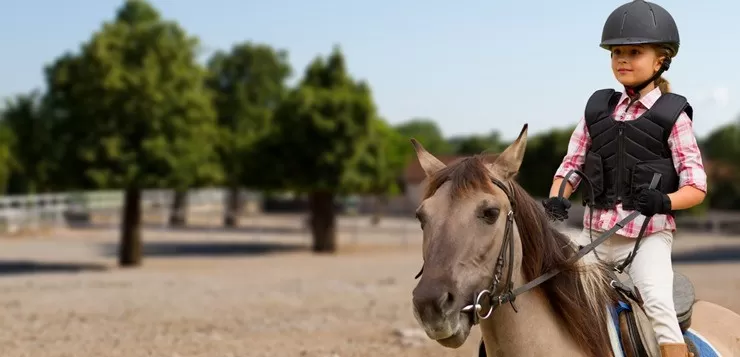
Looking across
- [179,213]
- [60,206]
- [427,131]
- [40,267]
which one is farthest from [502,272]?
[427,131]

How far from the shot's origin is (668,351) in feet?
11.9

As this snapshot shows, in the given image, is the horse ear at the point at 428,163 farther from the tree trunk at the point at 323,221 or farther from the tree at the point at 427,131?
the tree at the point at 427,131

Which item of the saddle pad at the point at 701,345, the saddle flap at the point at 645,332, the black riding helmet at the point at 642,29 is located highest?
the black riding helmet at the point at 642,29

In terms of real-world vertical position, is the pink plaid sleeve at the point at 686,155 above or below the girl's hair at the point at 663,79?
below

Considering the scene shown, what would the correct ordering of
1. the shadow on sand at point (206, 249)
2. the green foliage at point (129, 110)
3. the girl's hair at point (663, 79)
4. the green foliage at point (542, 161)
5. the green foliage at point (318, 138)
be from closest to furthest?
the girl's hair at point (663, 79) → the green foliage at point (129, 110) → the green foliage at point (318, 138) → the shadow on sand at point (206, 249) → the green foliage at point (542, 161)

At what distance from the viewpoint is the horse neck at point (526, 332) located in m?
3.45

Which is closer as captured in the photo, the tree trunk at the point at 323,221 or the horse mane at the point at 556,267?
the horse mane at the point at 556,267

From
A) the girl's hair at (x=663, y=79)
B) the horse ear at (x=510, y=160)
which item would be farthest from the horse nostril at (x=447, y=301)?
the girl's hair at (x=663, y=79)

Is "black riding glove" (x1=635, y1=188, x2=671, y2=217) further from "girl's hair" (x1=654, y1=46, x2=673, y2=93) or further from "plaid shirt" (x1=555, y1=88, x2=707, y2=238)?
"girl's hair" (x1=654, y1=46, x2=673, y2=93)

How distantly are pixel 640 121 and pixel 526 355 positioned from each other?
3.81 ft

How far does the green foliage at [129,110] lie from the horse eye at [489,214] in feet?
67.6

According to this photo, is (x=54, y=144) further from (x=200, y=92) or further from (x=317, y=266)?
(x=317, y=266)

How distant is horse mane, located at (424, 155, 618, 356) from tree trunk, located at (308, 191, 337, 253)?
88.2ft

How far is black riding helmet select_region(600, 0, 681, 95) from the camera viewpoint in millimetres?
3881
